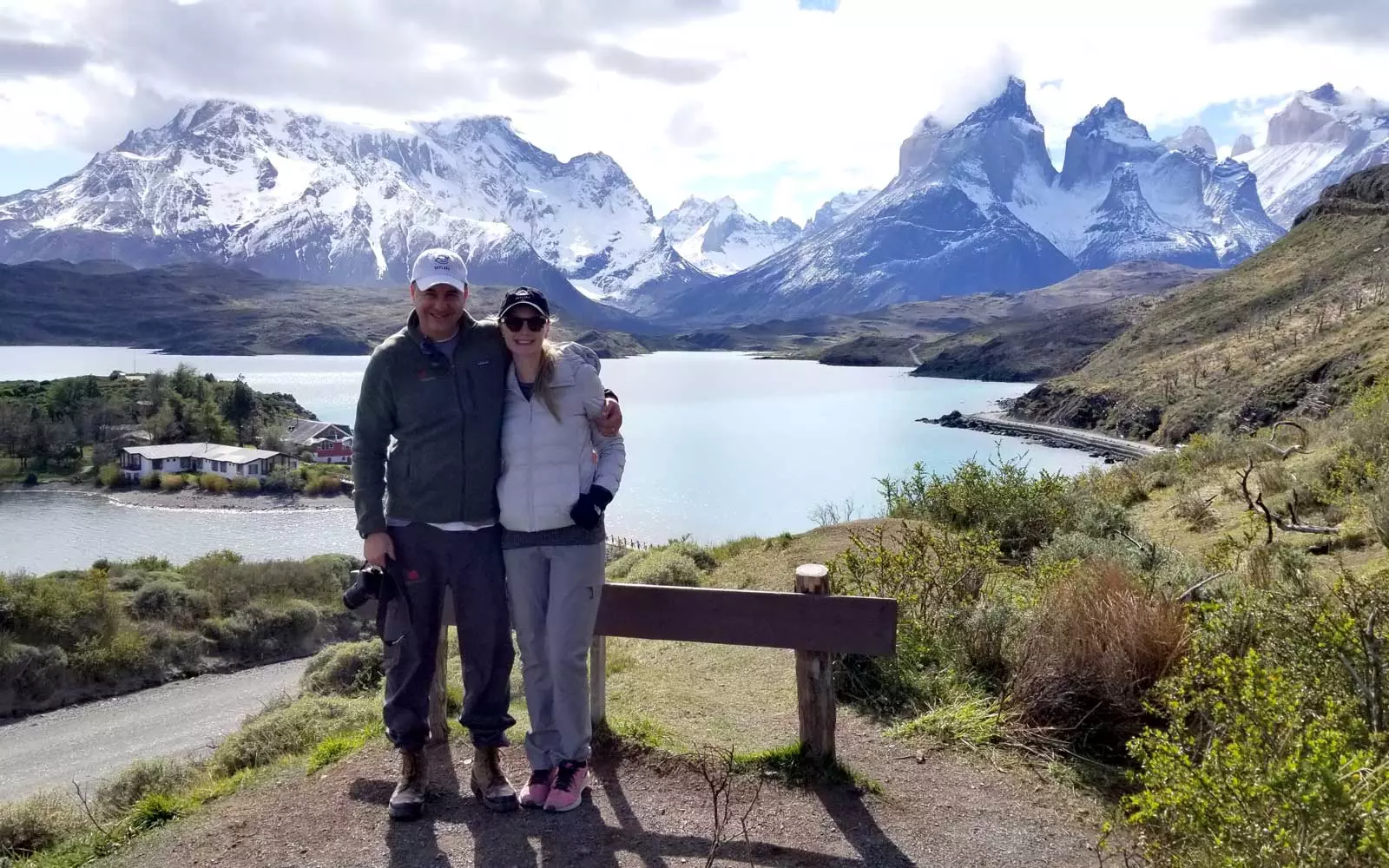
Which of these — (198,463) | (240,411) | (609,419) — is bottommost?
(198,463)

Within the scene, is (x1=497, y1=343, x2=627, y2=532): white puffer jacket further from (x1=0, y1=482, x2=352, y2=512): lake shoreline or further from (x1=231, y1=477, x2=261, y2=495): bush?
(x1=231, y1=477, x2=261, y2=495): bush

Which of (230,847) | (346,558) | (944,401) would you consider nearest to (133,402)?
(346,558)

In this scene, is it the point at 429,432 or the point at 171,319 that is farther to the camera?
the point at 171,319

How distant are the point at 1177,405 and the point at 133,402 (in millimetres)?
60183

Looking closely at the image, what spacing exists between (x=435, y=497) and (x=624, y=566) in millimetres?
7629

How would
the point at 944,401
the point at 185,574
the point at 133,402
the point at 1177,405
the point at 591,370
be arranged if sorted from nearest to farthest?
the point at 591,370 < the point at 185,574 < the point at 1177,405 < the point at 133,402 < the point at 944,401

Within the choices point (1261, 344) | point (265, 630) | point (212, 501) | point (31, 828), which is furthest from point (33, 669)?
point (1261, 344)

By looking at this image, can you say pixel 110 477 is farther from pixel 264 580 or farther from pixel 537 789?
pixel 537 789

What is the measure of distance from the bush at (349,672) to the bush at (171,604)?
644 inches

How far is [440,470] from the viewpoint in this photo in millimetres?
3559

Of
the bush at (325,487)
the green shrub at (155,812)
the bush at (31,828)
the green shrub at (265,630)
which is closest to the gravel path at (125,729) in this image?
the green shrub at (265,630)

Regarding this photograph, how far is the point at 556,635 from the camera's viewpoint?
3639 mm

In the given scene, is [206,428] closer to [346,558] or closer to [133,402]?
[133,402]

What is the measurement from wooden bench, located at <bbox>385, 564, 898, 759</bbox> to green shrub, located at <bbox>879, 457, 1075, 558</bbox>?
4.50 metres
